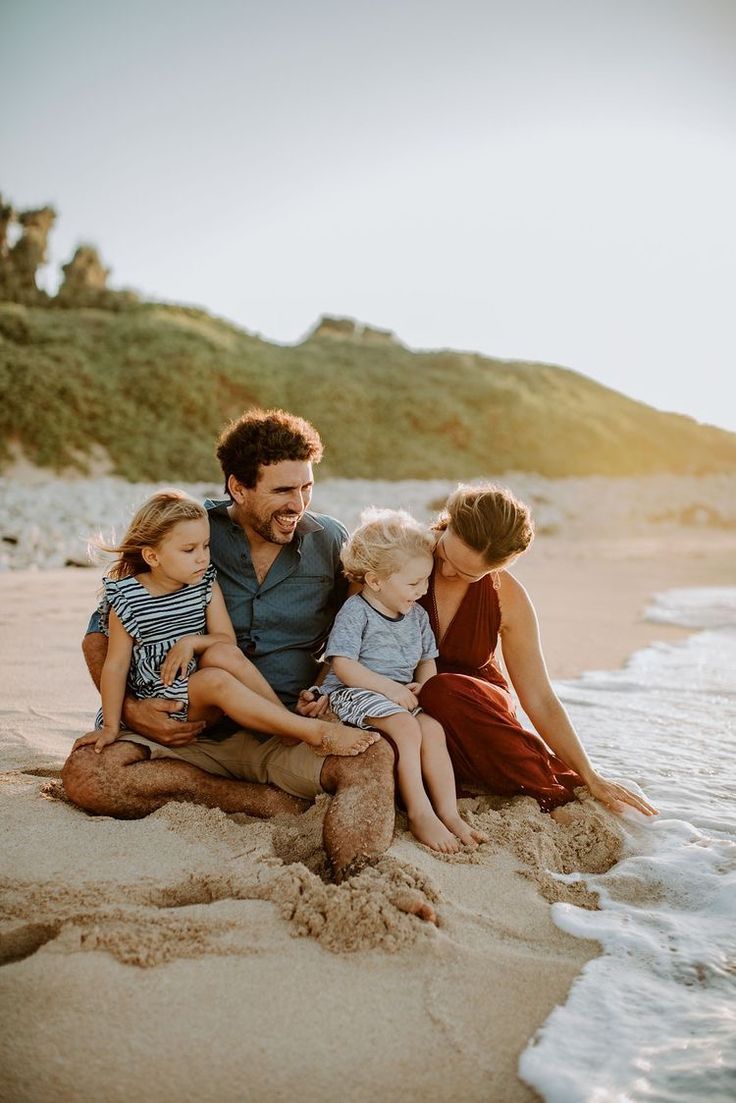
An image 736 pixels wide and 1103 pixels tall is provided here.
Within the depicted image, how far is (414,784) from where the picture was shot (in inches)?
115

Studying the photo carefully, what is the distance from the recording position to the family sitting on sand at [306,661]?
3.04m

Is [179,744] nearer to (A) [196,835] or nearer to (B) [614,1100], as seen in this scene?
(A) [196,835]

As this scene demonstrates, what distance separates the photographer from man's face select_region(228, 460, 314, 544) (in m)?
3.40

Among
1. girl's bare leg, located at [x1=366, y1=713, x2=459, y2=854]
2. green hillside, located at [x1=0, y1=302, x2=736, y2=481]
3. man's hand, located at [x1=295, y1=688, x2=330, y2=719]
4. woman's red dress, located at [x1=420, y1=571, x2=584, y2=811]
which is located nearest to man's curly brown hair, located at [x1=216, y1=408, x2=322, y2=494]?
woman's red dress, located at [x1=420, y1=571, x2=584, y2=811]

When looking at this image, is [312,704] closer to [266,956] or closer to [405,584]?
[405,584]

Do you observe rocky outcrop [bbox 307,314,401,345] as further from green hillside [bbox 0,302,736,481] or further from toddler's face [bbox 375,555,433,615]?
toddler's face [bbox 375,555,433,615]

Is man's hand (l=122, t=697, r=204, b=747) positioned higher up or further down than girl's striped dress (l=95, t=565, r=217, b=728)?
further down

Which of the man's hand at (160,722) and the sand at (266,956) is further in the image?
the man's hand at (160,722)

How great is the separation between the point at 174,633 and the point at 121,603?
8.6 inches

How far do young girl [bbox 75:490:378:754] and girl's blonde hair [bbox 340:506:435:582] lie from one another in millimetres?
523

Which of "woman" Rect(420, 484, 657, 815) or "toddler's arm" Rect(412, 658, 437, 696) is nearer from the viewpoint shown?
"woman" Rect(420, 484, 657, 815)

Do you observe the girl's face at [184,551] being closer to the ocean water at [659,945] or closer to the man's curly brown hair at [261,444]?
the man's curly brown hair at [261,444]

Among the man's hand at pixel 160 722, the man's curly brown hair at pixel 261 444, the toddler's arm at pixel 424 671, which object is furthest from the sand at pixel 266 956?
the man's curly brown hair at pixel 261 444

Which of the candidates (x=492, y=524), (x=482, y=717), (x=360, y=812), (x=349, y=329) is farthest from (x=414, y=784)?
(x=349, y=329)
